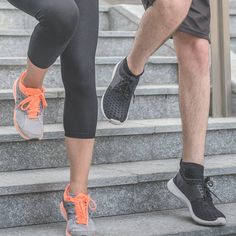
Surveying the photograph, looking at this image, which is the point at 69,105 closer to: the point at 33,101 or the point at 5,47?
the point at 33,101

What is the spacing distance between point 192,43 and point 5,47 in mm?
1526

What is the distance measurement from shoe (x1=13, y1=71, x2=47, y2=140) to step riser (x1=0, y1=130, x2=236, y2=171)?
19.0 inches

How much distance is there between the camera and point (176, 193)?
110 inches

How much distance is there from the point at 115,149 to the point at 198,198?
0.59 m

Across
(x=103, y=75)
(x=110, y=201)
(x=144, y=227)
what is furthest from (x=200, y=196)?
(x=103, y=75)

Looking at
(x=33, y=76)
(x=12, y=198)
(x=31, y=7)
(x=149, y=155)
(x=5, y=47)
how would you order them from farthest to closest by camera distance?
(x=5, y=47)
(x=149, y=155)
(x=12, y=198)
(x=33, y=76)
(x=31, y=7)

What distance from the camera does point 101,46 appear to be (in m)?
4.24

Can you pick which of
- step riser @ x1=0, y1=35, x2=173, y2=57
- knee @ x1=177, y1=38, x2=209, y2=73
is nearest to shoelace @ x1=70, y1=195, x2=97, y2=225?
knee @ x1=177, y1=38, x2=209, y2=73

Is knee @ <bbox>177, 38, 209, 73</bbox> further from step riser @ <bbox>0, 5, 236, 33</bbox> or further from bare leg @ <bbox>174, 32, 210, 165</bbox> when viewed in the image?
step riser @ <bbox>0, 5, 236, 33</bbox>

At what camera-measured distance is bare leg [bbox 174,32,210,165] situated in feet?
9.12

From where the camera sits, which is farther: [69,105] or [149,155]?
[149,155]

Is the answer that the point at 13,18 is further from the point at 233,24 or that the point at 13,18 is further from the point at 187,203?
the point at 187,203

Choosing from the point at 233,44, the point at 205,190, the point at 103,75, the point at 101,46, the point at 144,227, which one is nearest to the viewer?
the point at 144,227

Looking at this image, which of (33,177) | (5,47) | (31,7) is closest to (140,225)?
(33,177)
